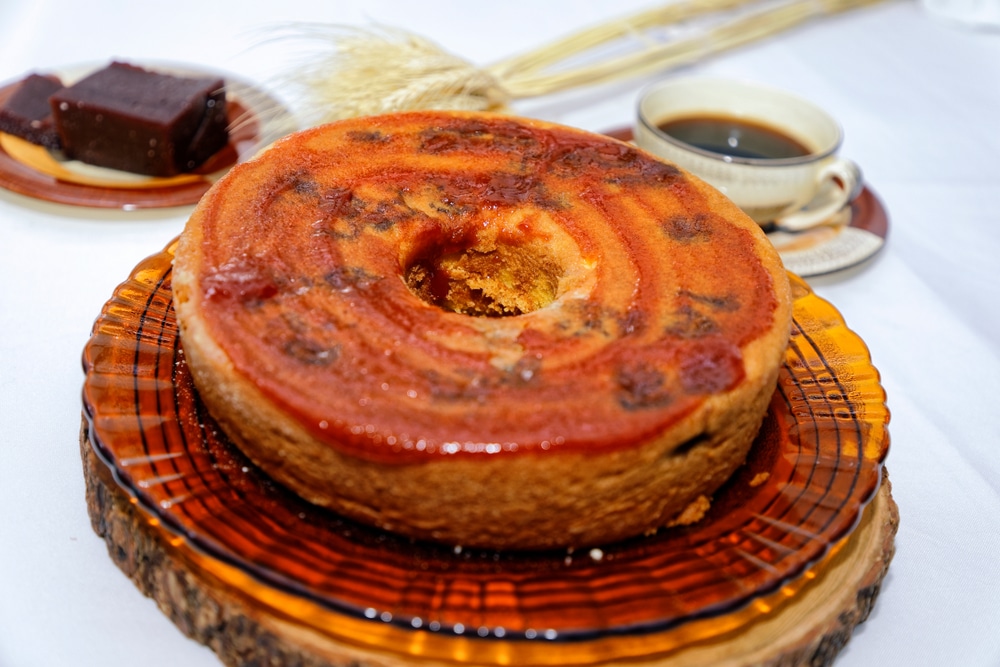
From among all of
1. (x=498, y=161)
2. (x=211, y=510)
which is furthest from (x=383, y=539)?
(x=498, y=161)

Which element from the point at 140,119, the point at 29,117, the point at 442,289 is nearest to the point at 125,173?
the point at 140,119

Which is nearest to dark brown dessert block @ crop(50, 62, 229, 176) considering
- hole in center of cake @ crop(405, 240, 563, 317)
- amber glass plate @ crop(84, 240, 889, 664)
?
amber glass plate @ crop(84, 240, 889, 664)

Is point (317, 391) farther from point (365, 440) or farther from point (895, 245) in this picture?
point (895, 245)

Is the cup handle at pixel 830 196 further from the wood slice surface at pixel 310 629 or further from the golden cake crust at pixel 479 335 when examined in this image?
the wood slice surface at pixel 310 629

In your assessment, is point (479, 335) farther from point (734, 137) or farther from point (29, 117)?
point (29, 117)

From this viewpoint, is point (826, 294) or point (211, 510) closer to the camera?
point (211, 510)

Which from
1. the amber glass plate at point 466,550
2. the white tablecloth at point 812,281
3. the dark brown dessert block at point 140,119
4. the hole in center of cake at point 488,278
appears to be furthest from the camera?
the dark brown dessert block at point 140,119

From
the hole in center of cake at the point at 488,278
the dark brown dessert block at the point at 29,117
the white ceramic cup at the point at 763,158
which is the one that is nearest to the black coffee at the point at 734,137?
the white ceramic cup at the point at 763,158
